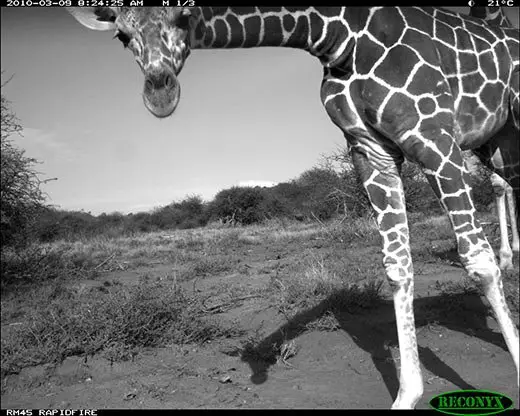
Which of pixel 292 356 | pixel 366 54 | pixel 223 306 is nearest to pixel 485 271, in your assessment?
pixel 366 54

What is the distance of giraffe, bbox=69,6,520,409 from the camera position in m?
3.07

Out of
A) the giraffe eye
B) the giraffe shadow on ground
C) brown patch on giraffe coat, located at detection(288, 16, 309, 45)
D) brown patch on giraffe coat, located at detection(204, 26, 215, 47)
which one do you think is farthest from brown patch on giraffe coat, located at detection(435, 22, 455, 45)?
the giraffe shadow on ground

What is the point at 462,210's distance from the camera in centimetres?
312

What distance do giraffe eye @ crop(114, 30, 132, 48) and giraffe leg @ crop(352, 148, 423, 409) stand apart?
6.76ft

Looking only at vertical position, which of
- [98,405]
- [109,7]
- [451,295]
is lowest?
[98,405]

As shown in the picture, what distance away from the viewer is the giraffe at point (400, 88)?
3.07 meters

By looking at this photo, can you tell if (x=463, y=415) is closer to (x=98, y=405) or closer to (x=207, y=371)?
(x=207, y=371)

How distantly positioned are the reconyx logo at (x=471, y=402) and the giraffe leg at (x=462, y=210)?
0.66m

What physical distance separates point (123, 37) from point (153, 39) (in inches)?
10.1

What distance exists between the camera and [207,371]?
14.9ft

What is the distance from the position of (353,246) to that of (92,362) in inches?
302

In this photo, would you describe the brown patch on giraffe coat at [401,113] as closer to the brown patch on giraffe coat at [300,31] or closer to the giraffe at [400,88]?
the giraffe at [400,88]

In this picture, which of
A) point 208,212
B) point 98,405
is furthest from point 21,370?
point 208,212

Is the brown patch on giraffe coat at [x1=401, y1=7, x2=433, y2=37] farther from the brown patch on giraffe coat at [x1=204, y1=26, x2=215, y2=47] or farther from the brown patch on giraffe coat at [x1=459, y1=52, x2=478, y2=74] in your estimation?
the brown patch on giraffe coat at [x1=204, y1=26, x2=215, y2=47]
